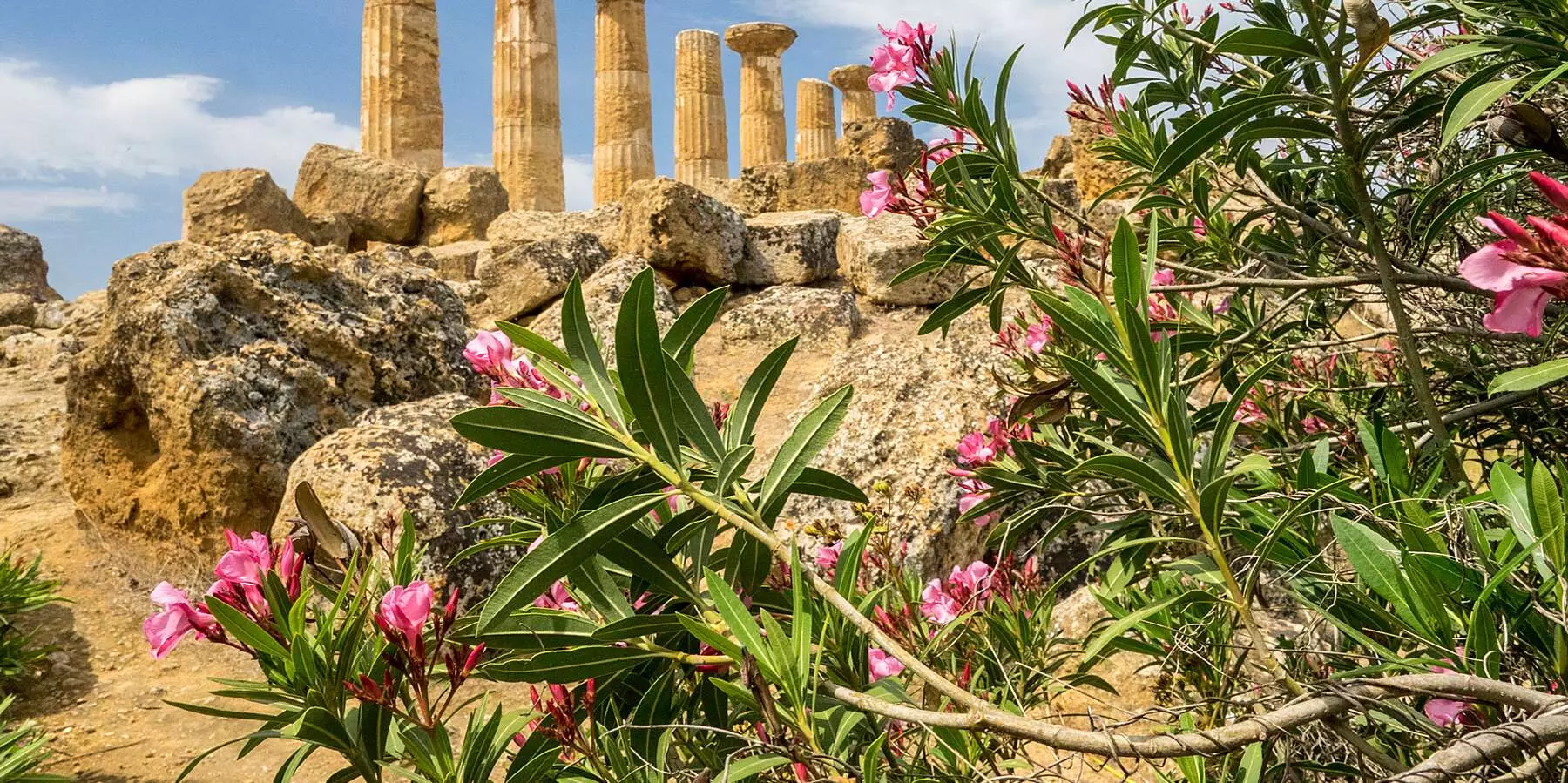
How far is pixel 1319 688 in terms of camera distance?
0.68 meters

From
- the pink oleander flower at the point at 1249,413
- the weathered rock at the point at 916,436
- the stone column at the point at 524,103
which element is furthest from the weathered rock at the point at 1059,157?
the pink oleander flower at the point at 1249,413

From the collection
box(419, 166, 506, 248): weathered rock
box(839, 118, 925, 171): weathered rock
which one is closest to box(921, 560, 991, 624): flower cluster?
box(839, 118, 925, 171): weathered rock

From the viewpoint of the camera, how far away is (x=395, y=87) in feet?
52.6

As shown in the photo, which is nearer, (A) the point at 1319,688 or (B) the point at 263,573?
(A) the point at 1319,688

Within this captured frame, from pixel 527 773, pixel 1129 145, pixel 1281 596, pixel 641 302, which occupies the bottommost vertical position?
pixel 1281 596

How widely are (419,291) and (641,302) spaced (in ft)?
17.8

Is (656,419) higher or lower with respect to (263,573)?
higher

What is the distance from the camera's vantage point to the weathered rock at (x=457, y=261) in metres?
11.6

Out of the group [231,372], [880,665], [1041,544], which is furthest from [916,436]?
[231,372]

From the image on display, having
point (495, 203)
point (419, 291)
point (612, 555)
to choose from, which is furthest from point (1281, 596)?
point (495, 203)

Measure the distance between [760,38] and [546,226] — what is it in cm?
963

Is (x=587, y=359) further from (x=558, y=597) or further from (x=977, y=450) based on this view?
(x=977, y=450)

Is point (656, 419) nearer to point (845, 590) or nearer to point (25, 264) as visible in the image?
point (845, 590)

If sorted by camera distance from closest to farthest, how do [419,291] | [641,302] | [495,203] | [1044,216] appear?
[641,302] < [1044,216] < [419,291] < [495,203]
